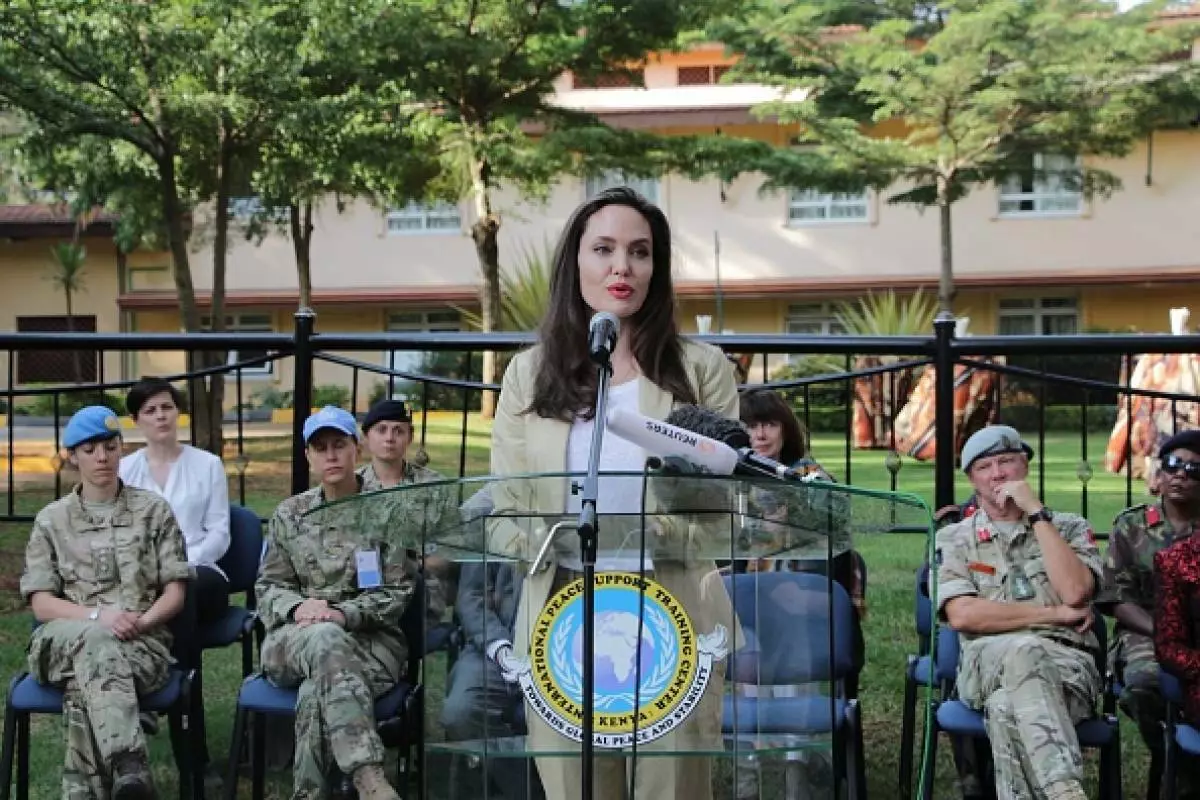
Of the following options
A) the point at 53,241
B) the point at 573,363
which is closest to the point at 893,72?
the point at 53,241

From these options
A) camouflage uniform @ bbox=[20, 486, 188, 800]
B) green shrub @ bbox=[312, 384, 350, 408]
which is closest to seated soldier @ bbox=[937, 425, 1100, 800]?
camouflage uniform @ bbox=[20, 486, 188, 800]

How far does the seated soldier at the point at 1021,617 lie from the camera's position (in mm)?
4223

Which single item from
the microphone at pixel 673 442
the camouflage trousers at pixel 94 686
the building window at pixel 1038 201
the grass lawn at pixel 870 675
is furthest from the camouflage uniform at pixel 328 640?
the building window at pixel 1038 201

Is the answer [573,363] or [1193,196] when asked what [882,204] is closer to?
[1193,196]

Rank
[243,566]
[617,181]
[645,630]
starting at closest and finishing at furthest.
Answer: [645,630], [243,566], [617,181]

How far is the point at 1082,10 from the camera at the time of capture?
1032 inches

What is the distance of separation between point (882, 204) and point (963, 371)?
1845 cm

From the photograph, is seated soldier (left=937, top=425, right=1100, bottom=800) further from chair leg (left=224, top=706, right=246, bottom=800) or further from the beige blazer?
chair leg (left=224, top=706, right=246, bottom=800)

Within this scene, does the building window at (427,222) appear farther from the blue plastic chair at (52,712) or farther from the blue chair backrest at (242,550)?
the blue plastic chair at (52,712)

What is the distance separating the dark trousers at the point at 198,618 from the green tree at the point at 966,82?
2033 cm

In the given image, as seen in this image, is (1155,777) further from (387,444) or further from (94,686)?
(94,686)

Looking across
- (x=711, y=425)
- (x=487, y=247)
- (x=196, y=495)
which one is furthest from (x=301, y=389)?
(x=487, y=247)

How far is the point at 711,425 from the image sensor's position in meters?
2.40

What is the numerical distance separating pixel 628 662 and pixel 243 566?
3723mm
